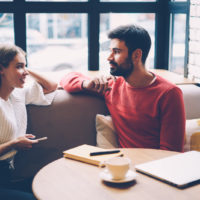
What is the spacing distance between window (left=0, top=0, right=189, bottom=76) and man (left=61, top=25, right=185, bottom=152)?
98 cm

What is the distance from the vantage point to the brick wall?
2658 millimetres

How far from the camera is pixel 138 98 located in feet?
6.47

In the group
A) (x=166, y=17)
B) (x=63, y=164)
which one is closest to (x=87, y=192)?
(x=63, y=164)

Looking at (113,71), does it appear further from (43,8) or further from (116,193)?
(43,8)

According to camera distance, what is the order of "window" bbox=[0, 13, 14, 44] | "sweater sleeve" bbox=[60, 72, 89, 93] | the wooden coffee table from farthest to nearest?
"window" bbox=[0, 13, 14, 44] < "sweater sleeve" bbox=[60, 72, 89, 93] < the wooden coffee table

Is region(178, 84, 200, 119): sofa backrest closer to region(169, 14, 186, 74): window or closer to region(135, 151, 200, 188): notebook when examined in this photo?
region(169, 14, 186, 74): window

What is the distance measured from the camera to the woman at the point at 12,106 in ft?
5.78

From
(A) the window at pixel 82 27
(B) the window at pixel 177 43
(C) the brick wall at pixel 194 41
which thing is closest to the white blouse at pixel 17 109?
(A) the window at pixel 82 27

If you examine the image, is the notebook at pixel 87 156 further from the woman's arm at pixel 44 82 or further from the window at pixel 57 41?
the window at pixel 57 41

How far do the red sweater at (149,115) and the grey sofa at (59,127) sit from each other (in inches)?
8.5

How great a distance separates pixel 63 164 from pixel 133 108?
63 cm

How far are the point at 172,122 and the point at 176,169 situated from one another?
0.52 meters

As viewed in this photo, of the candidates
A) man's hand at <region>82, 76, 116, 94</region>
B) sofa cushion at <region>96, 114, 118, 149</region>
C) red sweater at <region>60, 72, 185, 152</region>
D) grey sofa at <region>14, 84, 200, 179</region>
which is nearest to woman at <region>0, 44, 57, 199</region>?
grey sofa at <region>14, 84, 200, 179</region>

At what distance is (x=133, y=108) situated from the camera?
1977mm
